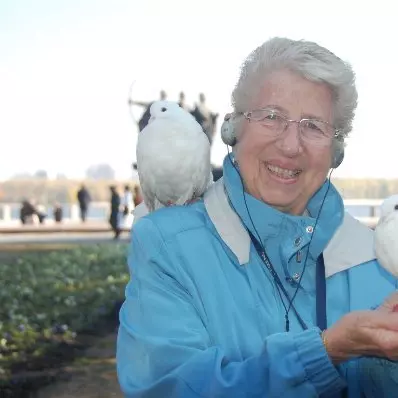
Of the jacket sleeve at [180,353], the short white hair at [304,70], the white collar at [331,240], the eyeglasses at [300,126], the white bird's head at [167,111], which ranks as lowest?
the jacket sleeve at [180,353]

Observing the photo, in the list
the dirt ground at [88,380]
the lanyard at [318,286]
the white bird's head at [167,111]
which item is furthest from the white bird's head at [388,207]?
the dirt ground at [88,380]

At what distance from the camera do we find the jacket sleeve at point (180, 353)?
1173 millimetres

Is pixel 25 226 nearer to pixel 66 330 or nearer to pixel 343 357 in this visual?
pixel 66 330

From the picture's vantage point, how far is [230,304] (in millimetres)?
1350

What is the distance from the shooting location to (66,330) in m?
5.84

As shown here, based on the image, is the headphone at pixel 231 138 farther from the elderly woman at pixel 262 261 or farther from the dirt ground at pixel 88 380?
the dirt ground at pixel 88 380

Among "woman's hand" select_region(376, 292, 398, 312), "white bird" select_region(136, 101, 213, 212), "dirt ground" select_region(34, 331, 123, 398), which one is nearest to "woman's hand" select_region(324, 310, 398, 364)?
"woman's hand" select_region(376, 292, 398, 312)

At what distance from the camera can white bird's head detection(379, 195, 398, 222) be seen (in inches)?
48.2

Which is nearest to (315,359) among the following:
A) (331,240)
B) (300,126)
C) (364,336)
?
(364,336)

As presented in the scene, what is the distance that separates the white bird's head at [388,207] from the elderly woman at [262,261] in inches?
6.5

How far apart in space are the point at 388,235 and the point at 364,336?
20 cm

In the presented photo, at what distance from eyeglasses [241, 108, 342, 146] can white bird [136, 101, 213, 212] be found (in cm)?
74

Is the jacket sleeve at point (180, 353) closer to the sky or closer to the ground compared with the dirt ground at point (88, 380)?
closer to the sky

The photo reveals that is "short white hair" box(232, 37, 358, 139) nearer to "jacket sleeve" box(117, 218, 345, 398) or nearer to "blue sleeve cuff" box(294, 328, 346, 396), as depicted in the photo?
"jacket sleeve" box(117, 218, 345, 398)
